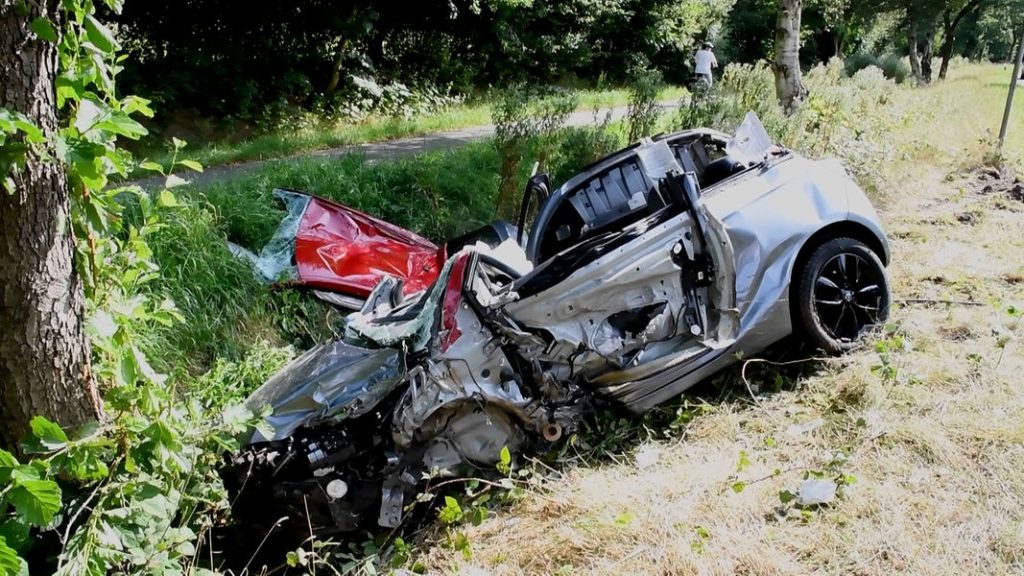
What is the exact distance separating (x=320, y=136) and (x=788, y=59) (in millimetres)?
6896

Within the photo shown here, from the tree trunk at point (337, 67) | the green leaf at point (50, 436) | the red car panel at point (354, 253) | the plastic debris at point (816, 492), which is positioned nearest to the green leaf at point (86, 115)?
the green leaf at point (50, 436)

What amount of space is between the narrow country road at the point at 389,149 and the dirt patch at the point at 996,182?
3.90 metres

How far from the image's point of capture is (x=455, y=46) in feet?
58.7

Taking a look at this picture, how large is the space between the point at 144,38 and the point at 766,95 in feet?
32.1

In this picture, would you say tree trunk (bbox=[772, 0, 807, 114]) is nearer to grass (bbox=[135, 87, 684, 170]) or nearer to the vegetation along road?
the vegetation along road

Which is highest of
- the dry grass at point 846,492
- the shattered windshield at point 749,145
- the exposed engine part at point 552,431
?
the shattered windshield at point 749,145

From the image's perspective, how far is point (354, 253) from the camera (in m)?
6.29

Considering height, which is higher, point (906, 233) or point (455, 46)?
point (455, 46)

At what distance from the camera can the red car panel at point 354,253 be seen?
612cm

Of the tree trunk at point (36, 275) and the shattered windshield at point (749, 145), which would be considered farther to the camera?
the shattered windshield at point (749, 145)

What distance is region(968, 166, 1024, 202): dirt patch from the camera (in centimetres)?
895

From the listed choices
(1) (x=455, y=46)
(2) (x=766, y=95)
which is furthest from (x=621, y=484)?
(1) (x=455, y=46)

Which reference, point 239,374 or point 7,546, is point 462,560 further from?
point 239,374

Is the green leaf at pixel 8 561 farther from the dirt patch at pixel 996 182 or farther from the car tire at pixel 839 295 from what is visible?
the dirt patch at pixel 996 182
